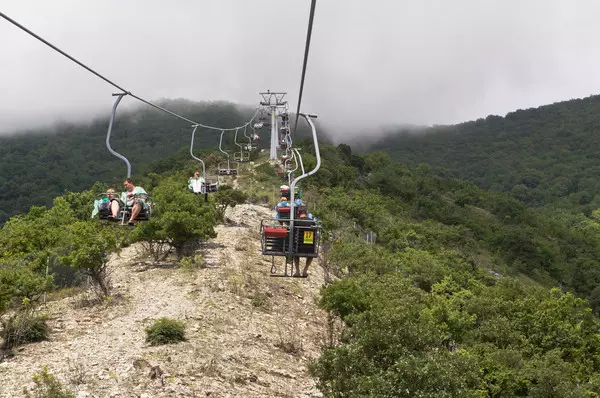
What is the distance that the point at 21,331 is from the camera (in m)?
14.2

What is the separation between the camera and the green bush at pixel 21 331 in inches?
557

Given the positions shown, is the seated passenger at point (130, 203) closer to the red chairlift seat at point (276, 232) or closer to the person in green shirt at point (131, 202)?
the person in green shirt at point (131, 202)

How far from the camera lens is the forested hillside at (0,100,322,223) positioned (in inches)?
4518

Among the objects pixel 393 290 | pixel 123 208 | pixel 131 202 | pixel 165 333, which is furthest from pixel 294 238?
pixel 393 290

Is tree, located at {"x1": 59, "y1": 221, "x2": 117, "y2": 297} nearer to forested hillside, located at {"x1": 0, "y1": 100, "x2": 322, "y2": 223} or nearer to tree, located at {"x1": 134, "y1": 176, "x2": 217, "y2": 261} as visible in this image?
tree, located at {"x1": 134, "y1": 176, "x2": 217, "y2": 261}

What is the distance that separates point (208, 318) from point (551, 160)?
20141 cm

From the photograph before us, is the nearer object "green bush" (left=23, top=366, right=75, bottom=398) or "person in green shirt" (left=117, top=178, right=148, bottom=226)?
"green bush" (left=23, top=366, right=75, bottom=398)

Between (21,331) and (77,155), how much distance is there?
150517 mm

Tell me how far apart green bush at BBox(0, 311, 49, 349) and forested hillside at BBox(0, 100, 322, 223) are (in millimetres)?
78185

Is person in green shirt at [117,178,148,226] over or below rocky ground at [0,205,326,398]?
over

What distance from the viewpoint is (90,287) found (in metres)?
19.9

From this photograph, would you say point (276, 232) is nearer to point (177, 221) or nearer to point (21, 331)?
point (21, 331)

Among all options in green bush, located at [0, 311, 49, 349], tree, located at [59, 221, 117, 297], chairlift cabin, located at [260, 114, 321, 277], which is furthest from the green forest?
chairlift cabin, located at [260, 114, 321, 277]

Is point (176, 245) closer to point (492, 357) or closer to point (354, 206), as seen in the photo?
point (492, 357)
